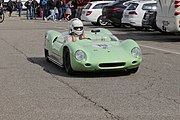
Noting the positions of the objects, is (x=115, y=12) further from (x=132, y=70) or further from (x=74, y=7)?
(x=132, y=70)

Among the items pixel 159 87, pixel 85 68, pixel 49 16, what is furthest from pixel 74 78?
pixel 49 16

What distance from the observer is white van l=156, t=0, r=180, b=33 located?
16984 mm

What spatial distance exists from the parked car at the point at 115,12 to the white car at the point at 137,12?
2.30 m

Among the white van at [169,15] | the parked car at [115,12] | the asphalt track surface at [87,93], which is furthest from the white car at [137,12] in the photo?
the asphalt track surface at [87,93]

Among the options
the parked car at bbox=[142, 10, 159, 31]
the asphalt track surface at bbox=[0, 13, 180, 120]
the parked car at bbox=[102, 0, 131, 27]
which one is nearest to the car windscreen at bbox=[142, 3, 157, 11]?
the parked car at bbox=[142, 10, 159, 31]

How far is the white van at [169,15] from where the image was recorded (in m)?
17.0

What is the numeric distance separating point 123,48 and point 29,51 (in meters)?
5.22

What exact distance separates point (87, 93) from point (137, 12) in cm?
1581

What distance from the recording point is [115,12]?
2650 centimetres

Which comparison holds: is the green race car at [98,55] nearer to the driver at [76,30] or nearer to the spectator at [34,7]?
the driver at [76,30]

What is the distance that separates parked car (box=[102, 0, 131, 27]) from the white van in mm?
7658

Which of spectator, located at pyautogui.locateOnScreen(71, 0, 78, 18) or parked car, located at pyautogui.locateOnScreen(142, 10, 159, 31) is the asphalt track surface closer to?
parked car, located at pyautogui.locateOnScreen(142, 10, 159, 31)

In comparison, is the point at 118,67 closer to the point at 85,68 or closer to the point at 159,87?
the point at 85,68

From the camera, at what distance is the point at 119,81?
9062 millimetres
